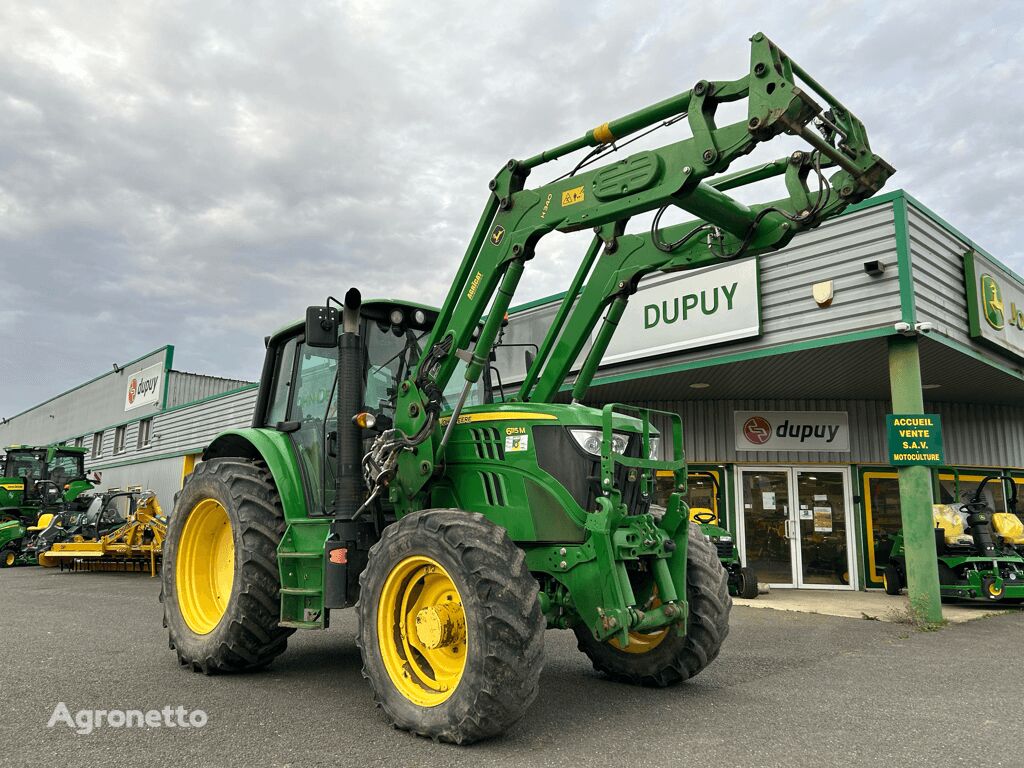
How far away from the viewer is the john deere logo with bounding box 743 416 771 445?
43.0 ft

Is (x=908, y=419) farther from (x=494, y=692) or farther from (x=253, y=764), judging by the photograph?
(x=253, y=764)

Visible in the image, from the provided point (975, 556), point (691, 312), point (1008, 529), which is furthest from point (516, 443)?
point (1008, 529)

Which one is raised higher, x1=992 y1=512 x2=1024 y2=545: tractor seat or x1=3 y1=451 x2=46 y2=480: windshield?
x1=3 y1=451 x2=46 y2=480: windshield

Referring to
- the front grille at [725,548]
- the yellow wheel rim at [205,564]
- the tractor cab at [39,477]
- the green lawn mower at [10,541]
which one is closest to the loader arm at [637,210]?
the yellow wheel rim at [205,564]

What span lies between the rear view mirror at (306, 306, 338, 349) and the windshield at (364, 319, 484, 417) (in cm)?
47

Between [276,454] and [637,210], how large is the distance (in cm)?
311

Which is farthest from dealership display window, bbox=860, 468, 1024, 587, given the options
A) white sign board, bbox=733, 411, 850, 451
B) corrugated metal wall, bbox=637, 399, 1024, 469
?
white sign board, bbox=733, 411, 850, 451

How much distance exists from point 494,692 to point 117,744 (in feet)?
6.38

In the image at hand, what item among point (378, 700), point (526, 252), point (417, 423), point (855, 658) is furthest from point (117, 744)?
point (855, 658)

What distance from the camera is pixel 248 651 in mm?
5402

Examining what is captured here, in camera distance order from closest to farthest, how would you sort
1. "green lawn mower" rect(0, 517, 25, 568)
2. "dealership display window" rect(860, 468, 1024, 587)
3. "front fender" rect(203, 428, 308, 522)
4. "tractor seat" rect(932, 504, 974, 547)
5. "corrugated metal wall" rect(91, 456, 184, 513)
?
"front fender" rect(203, 428, 308, 522)
"tractor seat" rect(932, 504, 974, 547)
"dealership display window" rect(860, 468, 1024, 587)
"green lawn mower" rect(0, 517, 25, 568)
"corrugated metal wall" rect(91, 456, 184, 513)

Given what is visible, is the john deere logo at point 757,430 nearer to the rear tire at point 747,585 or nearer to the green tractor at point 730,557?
the green tractor at point 730,557

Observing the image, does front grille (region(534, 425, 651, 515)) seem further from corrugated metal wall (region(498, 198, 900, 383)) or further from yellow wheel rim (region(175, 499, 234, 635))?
corrugated metal wall (region(498, 198, 900, 383))

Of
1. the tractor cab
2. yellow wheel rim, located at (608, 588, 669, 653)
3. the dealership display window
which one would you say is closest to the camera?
yellow wheel rim, located at (608, 588, 669, 653)
